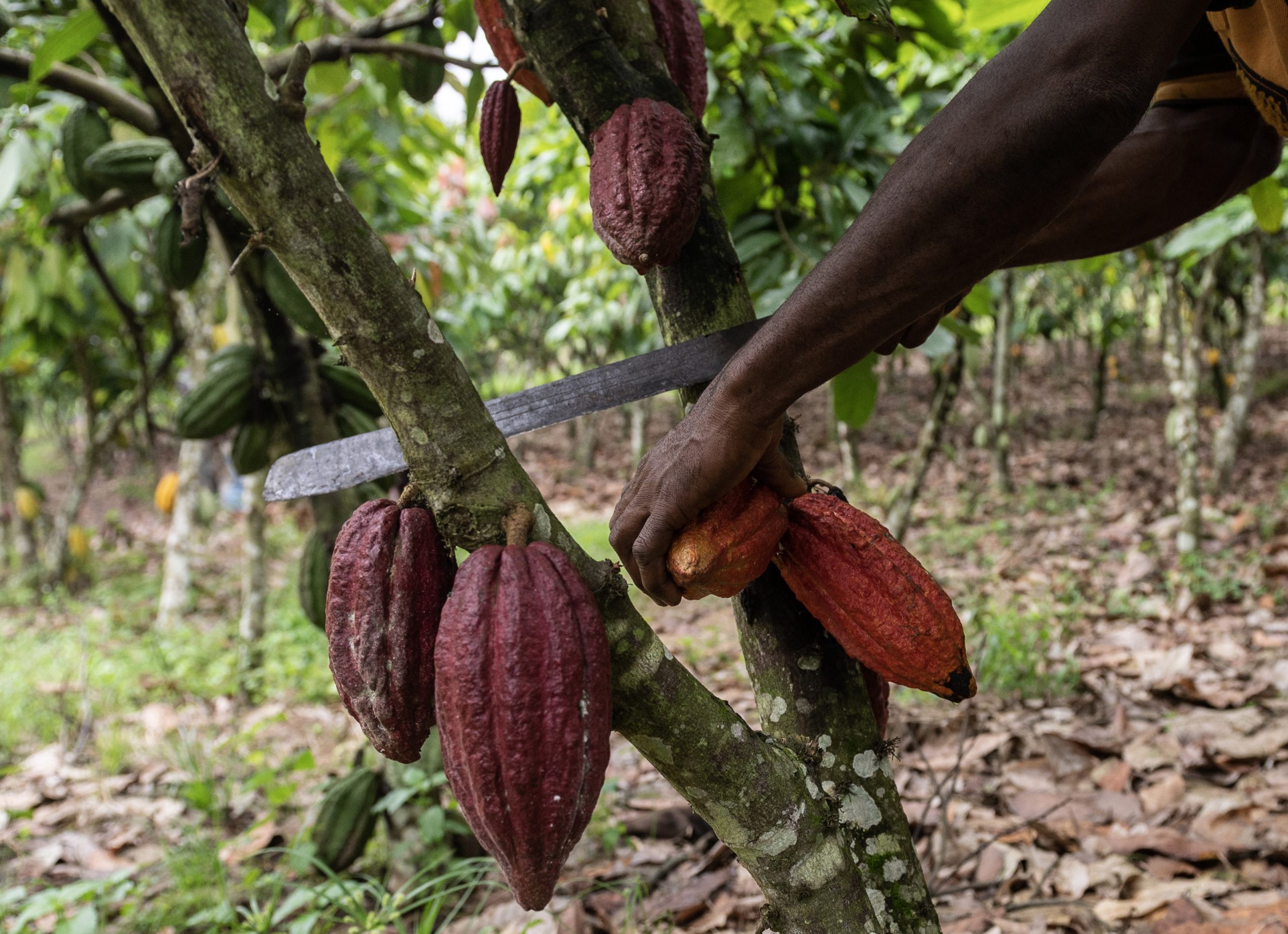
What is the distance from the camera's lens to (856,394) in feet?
5.10

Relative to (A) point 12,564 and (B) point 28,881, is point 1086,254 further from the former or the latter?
(A) point 12,564

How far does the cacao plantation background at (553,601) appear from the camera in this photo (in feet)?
2.34

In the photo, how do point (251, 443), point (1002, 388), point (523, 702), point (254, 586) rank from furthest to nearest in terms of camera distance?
point (1002, 388)
point (254, 586)
point (251, 443)
point (523, 702)

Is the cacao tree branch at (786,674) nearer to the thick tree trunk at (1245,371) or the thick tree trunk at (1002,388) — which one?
the thick tree trunk at (1245,371)

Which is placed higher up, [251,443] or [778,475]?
[251,443]

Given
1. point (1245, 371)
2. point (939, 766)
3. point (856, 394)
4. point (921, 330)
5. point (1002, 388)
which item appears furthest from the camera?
point (1002, 388)

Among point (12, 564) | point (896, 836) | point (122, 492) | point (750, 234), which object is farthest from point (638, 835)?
point (122, 492)

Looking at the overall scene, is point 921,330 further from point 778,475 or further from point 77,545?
point 77,545

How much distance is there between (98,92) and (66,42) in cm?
30

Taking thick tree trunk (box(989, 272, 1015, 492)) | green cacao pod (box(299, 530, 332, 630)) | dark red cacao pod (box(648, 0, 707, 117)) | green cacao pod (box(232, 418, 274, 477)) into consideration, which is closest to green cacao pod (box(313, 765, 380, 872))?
green cacao pod (box(299, 530, 332, 630))

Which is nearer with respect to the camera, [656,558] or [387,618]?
[387,618]

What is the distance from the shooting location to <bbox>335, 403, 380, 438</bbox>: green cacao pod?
1801 millimetres

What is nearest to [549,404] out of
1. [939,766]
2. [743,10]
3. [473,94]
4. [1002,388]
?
[743,10]

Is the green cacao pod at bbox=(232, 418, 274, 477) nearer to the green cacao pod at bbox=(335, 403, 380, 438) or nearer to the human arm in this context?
the green cacao pod at bbox=(335, 403, 380, 438)
